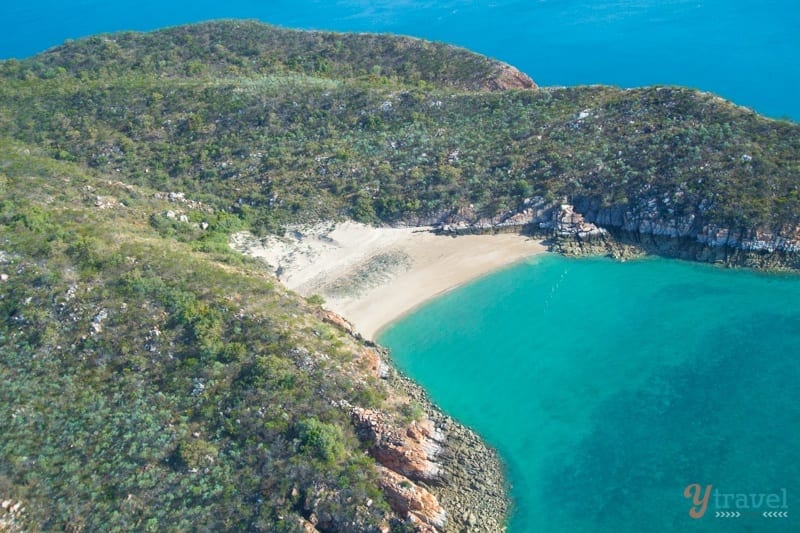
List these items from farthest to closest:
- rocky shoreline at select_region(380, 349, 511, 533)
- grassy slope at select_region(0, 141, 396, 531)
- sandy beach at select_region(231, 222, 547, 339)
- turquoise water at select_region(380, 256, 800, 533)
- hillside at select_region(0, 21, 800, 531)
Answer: sandy beach at select_region(231, 222, 547, 339)
turquoise water at select_region(380, 256, 800, 533)
rocky shoreline at select_region(380, 349, 511, 533)
hillside at select_region(0, 21, 800, 531)
grassy slope at select_region(0, 141, 396, 531)

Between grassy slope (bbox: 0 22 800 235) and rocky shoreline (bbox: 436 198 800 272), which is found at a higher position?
grassy slope (bbox: 0 22 800 235)

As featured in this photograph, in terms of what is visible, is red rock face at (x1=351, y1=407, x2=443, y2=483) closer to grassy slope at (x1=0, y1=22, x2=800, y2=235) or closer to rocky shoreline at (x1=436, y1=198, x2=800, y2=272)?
rocky shoreline at (x1=436, y1=198, x2=800, y2=272)

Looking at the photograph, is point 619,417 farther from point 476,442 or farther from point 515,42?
point 515,42

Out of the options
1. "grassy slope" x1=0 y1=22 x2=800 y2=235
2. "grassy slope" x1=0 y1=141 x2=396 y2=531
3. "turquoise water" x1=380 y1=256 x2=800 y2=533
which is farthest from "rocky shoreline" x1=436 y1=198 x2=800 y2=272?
"grassy slope" x1=0 y1=141 x2=396 y2=531

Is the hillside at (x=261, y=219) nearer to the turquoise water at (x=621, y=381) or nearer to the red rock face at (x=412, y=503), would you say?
the red rock face at (x=412, y=503)

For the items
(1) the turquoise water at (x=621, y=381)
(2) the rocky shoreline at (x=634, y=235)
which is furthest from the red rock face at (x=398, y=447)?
(2) the rocky shoreline at (x=634, y=235)

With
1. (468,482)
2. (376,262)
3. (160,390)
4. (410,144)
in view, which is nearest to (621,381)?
(468,482)

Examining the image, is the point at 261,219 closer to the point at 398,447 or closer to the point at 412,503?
the point at 398,447
